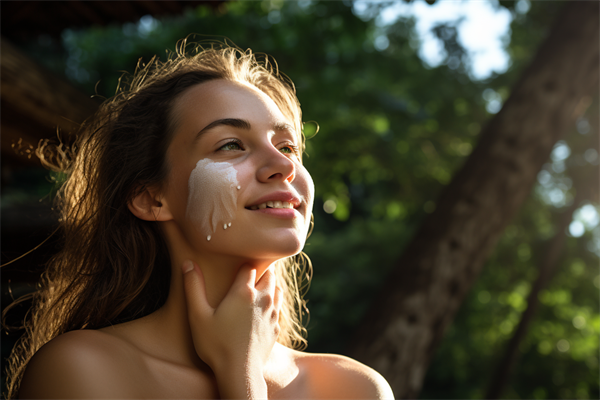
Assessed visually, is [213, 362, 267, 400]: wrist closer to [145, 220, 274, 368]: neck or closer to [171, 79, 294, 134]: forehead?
[145, 220, 274, 368]: neck

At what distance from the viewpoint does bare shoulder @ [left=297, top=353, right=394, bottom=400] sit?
1806 mm

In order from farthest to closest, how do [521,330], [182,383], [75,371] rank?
[521,330], [182,383], [75,371]

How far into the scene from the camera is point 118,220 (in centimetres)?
200

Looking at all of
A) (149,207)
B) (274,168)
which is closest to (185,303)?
(149,207)

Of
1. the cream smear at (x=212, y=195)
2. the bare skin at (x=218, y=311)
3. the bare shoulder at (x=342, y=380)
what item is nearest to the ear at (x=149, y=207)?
the bare skin at (x=218, y=311)

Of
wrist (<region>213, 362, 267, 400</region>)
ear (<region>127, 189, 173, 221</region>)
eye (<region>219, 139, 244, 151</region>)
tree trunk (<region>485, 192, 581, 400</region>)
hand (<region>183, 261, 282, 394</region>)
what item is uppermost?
eye (<region>219, 139, 244, 151</region>)

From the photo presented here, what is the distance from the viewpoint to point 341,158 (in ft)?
22.1

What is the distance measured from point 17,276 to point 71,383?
236 cm

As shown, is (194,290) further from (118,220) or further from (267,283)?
(118,220)

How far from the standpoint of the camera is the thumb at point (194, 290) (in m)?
1.65

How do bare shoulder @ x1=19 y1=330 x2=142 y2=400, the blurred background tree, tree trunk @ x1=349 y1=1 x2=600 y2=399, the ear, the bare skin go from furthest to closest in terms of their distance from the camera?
the blurred background tree < tree trunk @ x1=349 y1=1 x2=600 y2=399 < the ear < the bare skin < bare shoulder @ x1=19 y1=330 x2=142 y2=400

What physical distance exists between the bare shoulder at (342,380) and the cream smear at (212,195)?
2.26 feet

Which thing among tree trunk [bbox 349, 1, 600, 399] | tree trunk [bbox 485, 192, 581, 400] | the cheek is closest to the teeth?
the cheek

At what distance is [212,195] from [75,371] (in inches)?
27.2
